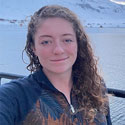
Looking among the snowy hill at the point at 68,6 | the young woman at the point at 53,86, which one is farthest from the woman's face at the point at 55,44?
the snowy hill at the point at 68,6

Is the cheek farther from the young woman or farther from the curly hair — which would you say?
the curly hair

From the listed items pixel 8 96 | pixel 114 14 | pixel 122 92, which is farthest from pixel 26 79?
pixel 114 14

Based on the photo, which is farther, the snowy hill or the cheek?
A: the snowy hill

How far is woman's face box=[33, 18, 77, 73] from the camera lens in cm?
103

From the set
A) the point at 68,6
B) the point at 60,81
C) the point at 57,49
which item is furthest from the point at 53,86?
the point at 68,6

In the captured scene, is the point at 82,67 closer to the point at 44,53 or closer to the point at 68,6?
the point at 44,53

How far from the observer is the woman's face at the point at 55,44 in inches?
40.7

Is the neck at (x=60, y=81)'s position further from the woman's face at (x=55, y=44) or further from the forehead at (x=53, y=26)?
the forehead at (x=53, y=26)

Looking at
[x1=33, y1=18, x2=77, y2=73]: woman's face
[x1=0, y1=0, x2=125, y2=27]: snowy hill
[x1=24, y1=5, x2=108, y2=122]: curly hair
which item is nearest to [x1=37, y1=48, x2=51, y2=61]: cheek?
[x1=33, y1=18, x2=77, y2=73]: woman's face

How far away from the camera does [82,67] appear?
126cm

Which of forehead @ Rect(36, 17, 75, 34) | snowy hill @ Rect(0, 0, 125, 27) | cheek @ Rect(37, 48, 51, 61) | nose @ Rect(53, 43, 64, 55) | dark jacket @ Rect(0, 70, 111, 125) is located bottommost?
snowy hill @ Rect(0, 0, 125, 27)

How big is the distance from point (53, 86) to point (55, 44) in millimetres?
168

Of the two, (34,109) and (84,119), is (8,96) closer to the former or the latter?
(34,109)

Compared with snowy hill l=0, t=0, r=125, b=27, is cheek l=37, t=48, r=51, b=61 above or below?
above
